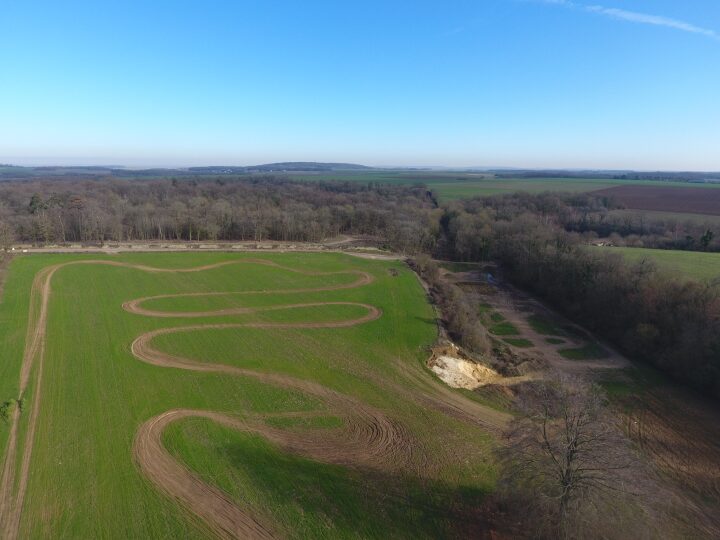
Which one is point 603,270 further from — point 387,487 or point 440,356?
point 387,487

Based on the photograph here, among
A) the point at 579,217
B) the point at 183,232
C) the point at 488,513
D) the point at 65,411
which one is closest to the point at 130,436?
the point at 65,411

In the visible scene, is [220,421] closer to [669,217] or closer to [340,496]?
[340,496]

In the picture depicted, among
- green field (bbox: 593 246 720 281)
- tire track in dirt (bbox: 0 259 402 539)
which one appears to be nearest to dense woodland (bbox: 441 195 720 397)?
green field (bbox: 593 246 720 281)

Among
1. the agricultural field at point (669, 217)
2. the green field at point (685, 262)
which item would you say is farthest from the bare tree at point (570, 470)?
the agricultural field at point (669, 217)

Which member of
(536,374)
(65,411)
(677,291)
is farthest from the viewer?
(677,291)

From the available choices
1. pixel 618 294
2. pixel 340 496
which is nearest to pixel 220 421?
pixel 340 496

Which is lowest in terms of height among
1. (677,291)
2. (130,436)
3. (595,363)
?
(595,363)

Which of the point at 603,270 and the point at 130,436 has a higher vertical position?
the point at 603,270
